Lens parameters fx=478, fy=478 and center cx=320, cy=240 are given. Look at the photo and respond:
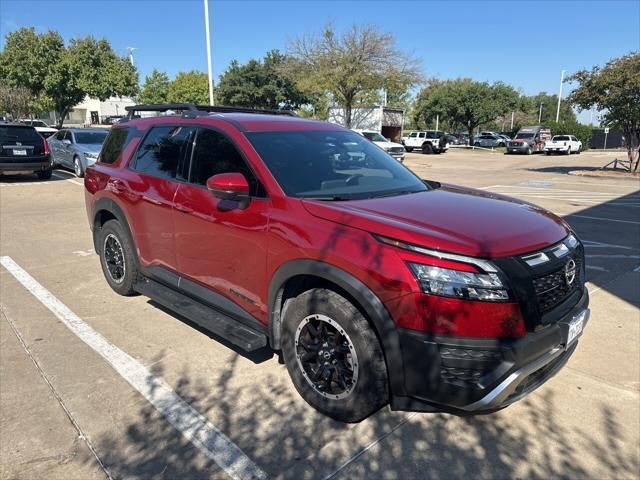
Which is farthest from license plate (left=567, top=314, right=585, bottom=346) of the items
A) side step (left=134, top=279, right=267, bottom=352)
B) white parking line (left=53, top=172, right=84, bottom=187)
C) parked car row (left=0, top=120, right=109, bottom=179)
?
white parking line (left=53, top=172, right=84, bottom=187)

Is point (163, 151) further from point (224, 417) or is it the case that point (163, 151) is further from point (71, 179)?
point (71, 179)

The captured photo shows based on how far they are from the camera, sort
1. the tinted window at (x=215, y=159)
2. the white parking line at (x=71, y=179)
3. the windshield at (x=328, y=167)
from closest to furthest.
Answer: the windshield at (x=328, y=167), the tinted window at (x=215, y=159), the white parking line at (x=71, y=179)

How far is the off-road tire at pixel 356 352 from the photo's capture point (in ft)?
8.73

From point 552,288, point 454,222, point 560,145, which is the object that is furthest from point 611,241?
point 560,145

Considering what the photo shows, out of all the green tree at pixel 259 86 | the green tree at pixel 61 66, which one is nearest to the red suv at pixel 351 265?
the green tree at pixel 61 66

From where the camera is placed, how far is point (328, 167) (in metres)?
3.64

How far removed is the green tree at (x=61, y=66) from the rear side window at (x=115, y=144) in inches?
1205

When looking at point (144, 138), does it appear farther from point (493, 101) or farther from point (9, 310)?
point (493, 101)

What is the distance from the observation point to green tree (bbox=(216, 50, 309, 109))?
4412cm

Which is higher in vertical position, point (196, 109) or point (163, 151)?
point (196, 109)

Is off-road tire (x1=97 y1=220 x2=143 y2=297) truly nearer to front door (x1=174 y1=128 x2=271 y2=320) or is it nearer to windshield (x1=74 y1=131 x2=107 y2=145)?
front door (x1=174 y1=128 x2=271 y2=320)

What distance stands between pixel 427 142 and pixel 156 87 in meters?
37.2

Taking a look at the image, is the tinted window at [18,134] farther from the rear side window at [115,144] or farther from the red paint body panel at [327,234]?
the red paint body panel at [327,234]

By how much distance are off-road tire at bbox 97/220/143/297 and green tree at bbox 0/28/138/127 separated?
102 ft
